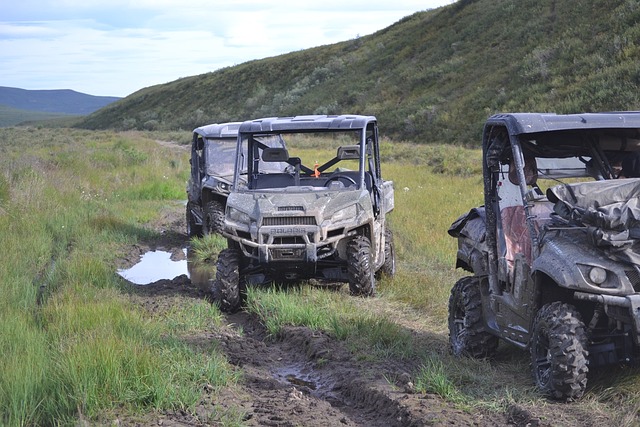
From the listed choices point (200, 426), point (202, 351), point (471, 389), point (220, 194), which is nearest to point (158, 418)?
point (200, 426)

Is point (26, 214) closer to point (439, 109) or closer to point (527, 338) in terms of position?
point (527, 338)

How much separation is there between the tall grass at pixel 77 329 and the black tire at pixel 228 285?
0.25m

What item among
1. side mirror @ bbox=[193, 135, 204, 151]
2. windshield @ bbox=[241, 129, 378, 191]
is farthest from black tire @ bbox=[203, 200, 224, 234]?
windshield @ bbox=[241, 129, 378, 191]

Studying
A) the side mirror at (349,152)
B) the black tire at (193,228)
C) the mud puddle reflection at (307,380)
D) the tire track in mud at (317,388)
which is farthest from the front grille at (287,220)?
the black tire at (193,228)

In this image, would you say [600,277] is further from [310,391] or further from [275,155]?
[275,155]

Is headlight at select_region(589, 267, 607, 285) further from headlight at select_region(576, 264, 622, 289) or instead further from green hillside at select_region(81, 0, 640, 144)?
green hillside at select_region(81, 0, 640, 144)

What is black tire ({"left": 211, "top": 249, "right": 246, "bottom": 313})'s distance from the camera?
9445 millimetres

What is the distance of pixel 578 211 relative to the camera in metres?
5.62

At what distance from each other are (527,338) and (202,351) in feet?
8.66

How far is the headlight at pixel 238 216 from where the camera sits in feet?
31.9

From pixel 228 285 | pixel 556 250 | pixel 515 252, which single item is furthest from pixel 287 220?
pixel 556 250

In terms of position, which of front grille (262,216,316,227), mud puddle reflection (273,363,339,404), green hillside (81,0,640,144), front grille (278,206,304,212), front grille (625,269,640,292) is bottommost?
mud puddle reflection (273,363,339,404)

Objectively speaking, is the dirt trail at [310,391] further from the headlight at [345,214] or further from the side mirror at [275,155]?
the side mirror at [275,155]

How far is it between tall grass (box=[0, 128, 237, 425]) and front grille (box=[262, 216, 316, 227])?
1164mm
